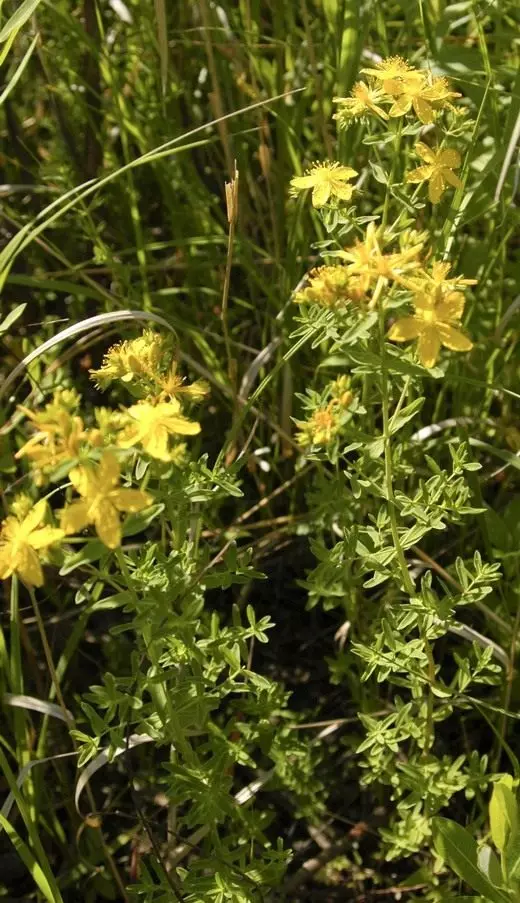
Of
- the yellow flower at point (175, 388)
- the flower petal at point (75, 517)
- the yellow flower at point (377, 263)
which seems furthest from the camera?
the yellow flower at point (175, 388)

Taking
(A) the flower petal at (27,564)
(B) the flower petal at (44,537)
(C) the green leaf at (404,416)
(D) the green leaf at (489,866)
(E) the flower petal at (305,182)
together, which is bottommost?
(D) the green leaf at (489,866)

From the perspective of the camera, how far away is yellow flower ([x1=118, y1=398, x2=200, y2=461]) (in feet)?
3.15

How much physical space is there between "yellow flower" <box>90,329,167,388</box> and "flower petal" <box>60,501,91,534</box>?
0.86ft

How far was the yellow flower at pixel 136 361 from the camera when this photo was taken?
114 centimetres

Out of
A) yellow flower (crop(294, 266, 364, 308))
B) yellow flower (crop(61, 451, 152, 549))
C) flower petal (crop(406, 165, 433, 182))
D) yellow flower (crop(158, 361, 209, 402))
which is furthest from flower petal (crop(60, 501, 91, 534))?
flower petal (crop(406, 165, 433, 182))

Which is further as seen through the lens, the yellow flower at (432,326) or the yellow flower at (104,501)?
the yellow flower at (432,326)

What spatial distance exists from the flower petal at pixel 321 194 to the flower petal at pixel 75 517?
53 centimetres

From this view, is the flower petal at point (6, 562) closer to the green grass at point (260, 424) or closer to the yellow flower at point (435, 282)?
the green grass at point (260, 424)

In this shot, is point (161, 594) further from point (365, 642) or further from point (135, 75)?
point (135, 75)

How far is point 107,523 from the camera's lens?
908 millimetres

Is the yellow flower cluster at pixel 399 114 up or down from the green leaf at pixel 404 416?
up

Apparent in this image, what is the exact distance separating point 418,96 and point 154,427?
1.91 ft

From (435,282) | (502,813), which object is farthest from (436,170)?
(502,813)

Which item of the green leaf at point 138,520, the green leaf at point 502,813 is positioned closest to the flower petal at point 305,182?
the green leaf at point 138,520
